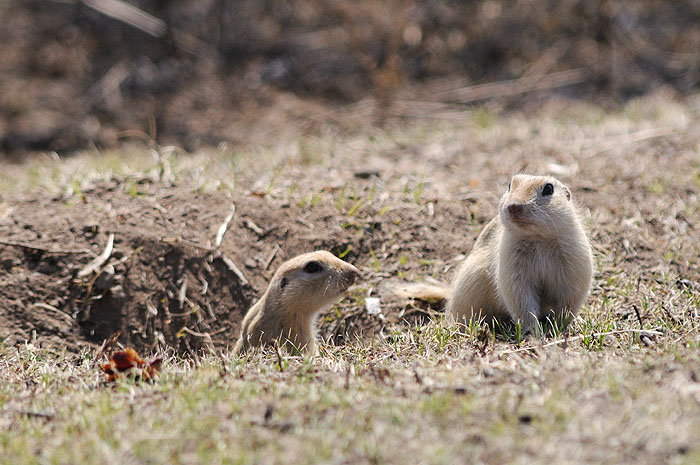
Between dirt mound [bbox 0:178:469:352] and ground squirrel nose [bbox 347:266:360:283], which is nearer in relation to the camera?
ground squirrel nose [bbox 347:266:360:283]

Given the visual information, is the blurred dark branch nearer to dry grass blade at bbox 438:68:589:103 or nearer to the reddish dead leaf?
dry grass blade at bbox 438:68:589:103

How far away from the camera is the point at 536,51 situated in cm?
1063

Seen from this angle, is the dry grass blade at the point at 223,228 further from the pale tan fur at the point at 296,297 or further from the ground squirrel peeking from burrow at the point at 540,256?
the ground squirrel peeking from burrow at the point at 540,256

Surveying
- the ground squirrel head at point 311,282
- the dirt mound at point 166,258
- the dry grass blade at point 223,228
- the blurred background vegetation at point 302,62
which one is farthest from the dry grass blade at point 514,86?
the ground squirrel head at point 311,282

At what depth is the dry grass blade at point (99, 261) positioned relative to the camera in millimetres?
5188

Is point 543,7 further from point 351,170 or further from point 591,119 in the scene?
point 351,170

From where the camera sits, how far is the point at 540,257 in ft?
13.8

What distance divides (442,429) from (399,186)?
3800 mm

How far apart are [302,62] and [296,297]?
666cm

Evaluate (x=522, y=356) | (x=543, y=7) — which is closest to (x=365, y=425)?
Result: (x=522, y=356)

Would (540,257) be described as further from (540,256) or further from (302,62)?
(302,62)

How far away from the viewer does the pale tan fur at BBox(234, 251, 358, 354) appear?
15.5 ft

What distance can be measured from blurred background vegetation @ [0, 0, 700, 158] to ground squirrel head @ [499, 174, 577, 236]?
17.5 feet

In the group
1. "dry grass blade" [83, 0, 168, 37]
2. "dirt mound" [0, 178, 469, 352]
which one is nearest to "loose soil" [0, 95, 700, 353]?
"dirt mound" [0, 178, 469, 352]
